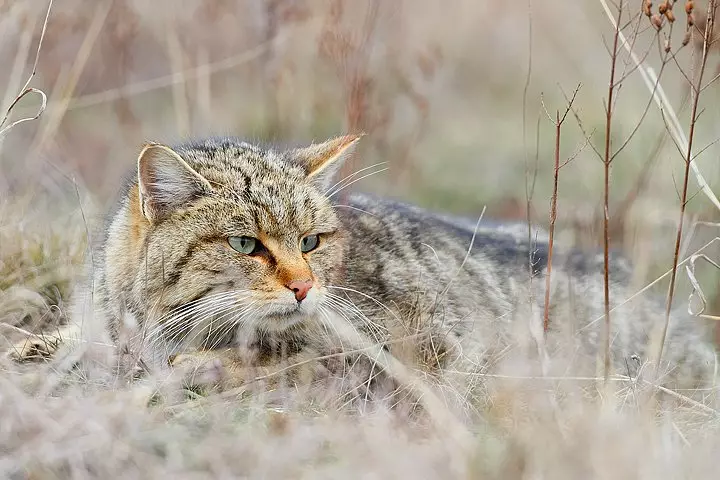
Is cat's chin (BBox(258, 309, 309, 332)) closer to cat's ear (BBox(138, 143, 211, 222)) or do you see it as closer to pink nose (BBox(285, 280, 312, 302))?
pink nose (BBox(285, 280, 312, 302))

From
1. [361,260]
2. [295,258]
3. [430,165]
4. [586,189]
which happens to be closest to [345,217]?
[361,260]

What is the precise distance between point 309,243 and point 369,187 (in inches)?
121

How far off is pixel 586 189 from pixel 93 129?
4.05 m

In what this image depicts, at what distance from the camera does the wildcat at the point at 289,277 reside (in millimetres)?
3578

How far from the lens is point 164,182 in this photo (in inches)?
142

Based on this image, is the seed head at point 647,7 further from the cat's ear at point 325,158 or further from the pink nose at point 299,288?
the pink nose at point 299,288

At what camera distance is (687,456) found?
2.63m

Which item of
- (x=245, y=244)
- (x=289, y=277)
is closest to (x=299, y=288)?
(x=289, y=277)

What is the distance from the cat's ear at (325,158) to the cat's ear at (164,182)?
1.55ft

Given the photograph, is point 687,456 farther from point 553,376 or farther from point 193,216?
point 193,216

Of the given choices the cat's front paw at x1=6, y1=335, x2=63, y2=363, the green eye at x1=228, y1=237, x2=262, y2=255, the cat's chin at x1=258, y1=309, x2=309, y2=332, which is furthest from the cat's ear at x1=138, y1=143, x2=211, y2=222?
the cat's front paw at x1=6, y1=335, x2=63, y2=363

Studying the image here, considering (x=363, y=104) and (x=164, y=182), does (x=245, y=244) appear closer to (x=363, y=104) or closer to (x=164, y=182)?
(x=164, y=182)

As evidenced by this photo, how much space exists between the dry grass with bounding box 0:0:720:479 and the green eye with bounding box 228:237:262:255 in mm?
506

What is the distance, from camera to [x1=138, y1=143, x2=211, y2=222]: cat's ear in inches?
139
